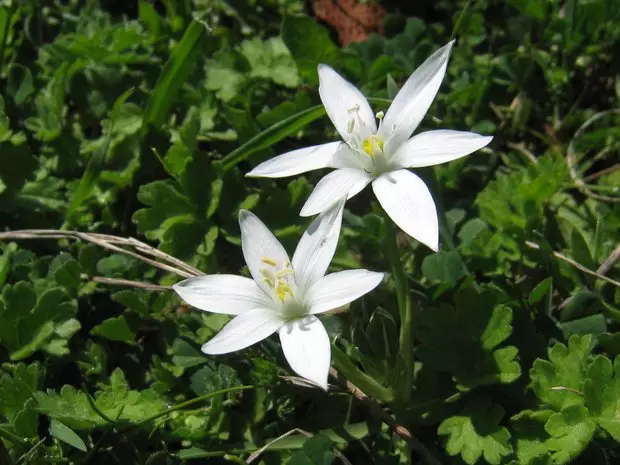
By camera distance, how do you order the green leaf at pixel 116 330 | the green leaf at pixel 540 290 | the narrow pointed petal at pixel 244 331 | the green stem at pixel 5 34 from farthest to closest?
the green stem at pixel 5 34 → the green leaf at pixel 116 330 → the green leaf at pixel 540 290 → the narrow pointed petal at pixel 244 331

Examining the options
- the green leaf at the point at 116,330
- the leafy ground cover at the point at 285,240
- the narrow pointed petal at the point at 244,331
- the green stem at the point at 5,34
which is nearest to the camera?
the narrow pointed petal at the point at 244,331

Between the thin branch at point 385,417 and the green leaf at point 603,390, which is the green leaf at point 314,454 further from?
the green leaf at point 603,390

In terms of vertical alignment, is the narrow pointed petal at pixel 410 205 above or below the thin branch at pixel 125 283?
above

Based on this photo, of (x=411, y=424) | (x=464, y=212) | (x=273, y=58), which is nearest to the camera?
(x=411, y=424)

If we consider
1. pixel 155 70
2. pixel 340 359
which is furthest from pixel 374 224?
pixel 155 70

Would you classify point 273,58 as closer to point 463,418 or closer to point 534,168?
point 534,168

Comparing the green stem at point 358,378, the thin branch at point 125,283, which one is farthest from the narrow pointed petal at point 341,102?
the thin branch at point 125,283
